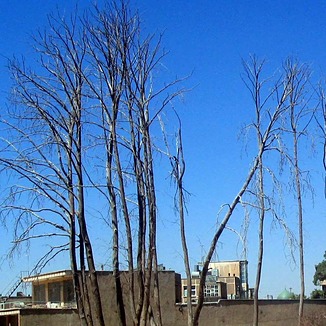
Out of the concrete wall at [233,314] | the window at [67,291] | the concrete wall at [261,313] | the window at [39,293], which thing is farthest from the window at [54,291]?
the concrete wall at [261,313]

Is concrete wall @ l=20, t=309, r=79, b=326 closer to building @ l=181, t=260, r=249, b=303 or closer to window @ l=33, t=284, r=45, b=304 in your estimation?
window @ l=33, t=284, r=45, b=304

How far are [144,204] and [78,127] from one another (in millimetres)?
3087

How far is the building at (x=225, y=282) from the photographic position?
5428 centimetres

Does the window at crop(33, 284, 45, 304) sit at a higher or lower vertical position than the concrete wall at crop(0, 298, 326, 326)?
higher

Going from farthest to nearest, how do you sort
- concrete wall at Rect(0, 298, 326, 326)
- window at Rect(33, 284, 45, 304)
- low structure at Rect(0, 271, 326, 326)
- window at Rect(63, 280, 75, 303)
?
window at Rect(33, 284, 45, 304) → window at Rect(63, 280, 75, 303) → concrete wall at Rect(0, 298, 326, 326) → low structure at Rect(0, 271, 326, 326)

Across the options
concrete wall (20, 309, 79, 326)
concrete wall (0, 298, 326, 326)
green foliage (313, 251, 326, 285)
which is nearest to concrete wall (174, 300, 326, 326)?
concrete wall (0, 298, 326, 326)

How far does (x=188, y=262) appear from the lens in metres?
22.1

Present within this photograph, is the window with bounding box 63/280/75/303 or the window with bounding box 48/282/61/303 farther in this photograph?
the window with bounding box 48/282/61/303

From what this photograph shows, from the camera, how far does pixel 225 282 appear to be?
64562 millimetres

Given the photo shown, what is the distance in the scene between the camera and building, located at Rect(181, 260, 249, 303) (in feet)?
178

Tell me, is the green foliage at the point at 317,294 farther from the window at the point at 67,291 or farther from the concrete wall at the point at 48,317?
the concrete wall at the point at 48,317

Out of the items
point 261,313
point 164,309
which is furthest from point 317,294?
point 164,309

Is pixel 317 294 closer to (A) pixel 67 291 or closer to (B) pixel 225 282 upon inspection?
(B) pixel 225 282

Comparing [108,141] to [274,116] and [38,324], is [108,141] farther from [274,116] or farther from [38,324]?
[38,324]
